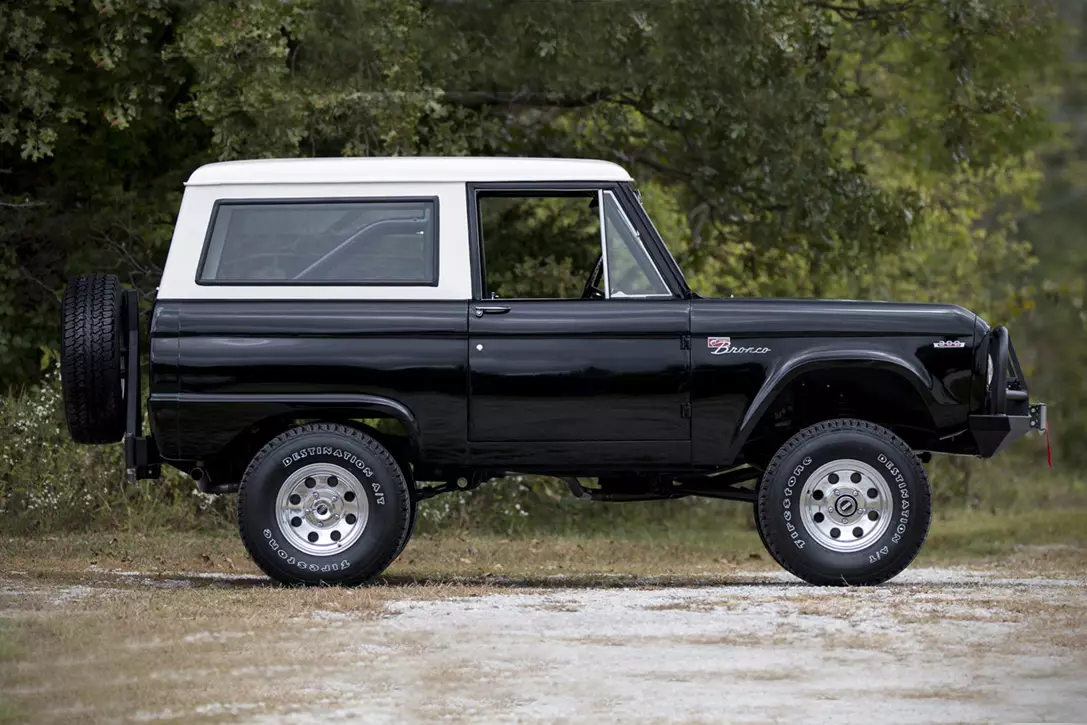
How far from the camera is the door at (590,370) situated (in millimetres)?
10188

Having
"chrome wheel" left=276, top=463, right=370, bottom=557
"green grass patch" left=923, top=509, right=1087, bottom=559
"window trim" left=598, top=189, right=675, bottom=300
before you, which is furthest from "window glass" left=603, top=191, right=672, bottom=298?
"green grass patch" left=923, top=509, right=1087, bottom=559

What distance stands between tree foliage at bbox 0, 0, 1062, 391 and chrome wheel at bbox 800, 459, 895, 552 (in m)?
6.99

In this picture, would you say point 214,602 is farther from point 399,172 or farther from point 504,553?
point 504,553

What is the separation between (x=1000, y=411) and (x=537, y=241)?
344 inches

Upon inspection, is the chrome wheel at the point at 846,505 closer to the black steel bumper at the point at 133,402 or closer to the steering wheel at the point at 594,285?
the steering wheel at the point at 594,285

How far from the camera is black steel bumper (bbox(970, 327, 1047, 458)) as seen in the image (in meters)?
10.1

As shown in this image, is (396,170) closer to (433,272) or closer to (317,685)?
(433,272)

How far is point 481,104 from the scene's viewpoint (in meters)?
18.3

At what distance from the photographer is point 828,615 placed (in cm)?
895

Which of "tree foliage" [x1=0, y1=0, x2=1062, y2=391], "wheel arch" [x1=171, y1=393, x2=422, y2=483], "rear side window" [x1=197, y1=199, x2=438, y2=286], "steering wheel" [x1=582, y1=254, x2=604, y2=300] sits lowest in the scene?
"wheel arch" [x1=171, y1=393, x2=422, y2=483]

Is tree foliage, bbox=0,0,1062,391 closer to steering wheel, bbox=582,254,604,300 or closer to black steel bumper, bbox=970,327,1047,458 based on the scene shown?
steering wheel, bbox=582,254,604,300

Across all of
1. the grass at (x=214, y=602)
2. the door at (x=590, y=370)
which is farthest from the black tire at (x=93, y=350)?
the door at (x=590, y=370)

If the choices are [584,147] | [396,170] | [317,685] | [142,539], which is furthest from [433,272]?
[584,147]

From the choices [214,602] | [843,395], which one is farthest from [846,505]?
[214,602]
